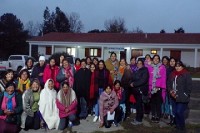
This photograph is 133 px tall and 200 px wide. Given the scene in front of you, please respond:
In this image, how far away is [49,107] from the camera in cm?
920

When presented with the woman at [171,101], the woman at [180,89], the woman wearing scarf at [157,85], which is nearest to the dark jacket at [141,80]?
the woman wearing scarf at [157,85]

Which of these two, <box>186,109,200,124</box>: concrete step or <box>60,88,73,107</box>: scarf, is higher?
<box>60,88,73,107</box>: scarf

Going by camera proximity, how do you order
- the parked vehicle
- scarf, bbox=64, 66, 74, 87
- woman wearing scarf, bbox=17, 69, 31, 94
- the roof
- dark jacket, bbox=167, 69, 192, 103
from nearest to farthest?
dark jacket, bbox=167, 69, 192, 103
woman wearing scarf, bbox=17, 69, 31, 94
scarf, bbox=64, 66, 74, 87
the parked vehicle
the roof

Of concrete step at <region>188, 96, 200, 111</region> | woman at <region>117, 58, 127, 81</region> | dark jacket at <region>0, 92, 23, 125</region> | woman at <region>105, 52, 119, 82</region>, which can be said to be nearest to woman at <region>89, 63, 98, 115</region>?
woman at <region>105, 52, 119, 82</region>

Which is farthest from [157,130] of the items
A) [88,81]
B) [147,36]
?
[147,36]

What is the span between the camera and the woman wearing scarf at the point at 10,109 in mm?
8422

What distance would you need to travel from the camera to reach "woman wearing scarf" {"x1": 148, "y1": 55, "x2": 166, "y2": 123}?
31.0 feet

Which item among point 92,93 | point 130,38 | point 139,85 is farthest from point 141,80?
point 130,38

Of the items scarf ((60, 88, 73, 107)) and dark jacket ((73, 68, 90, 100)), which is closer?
scarf ((60, 88, 73, 107))

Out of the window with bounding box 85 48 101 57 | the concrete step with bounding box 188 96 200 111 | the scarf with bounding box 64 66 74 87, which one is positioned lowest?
the concrete step with bounding box 188 96 200 111

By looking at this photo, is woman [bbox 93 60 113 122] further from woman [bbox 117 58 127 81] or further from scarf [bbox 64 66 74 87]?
scarf [bbox 64 66 74 87]

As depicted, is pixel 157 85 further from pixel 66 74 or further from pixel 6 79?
pixel 6 79

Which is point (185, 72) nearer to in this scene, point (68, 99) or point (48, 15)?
point (68, 99)

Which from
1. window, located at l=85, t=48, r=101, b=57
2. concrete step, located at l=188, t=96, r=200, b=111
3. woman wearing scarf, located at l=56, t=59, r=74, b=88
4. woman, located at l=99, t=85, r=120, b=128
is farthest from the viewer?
window, located at l=85, t=48, r=101, b=57
